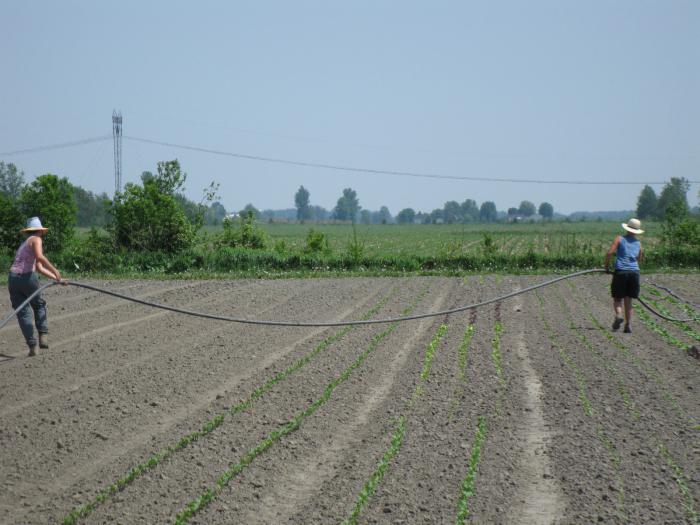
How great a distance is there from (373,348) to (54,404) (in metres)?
4.20

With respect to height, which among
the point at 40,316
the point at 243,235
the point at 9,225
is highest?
the point at 9,225

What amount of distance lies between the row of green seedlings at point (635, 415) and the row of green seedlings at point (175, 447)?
358cm

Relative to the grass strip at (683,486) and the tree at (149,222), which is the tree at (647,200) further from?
the grass strip at (683,486)

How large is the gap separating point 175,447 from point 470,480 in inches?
93.8

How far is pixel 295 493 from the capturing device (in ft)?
16.3

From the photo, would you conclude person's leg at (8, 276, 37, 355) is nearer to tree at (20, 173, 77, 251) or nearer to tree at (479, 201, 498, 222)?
tree at (20, 173, 77, 251)

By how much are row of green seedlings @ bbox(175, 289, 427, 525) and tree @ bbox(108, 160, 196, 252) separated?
587 inches

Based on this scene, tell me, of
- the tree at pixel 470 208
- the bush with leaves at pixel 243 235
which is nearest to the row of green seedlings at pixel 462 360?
the bush with leaves at pixel 243 235

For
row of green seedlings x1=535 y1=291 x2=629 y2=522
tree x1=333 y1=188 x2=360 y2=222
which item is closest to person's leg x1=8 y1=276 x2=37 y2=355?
row of green seedlings x1=535 y1=291 x2=629 y2=522

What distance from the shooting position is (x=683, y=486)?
502 cm

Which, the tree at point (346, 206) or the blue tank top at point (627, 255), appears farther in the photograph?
the tree at point (346, 206)

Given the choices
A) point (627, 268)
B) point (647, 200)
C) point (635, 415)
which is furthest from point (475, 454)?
point (647, 200)

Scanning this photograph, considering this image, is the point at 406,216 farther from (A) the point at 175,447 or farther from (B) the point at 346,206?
(A) the point at 175,447

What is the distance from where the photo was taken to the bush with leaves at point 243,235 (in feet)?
81.6
